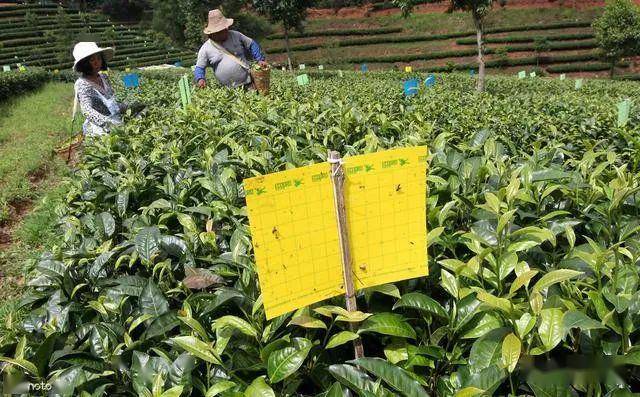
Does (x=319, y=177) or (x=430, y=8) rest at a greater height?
(x=430, y=8)

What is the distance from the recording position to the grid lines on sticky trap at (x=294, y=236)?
1.14 metres

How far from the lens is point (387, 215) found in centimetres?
128

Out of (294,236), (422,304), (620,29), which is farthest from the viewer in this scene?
(620,29)

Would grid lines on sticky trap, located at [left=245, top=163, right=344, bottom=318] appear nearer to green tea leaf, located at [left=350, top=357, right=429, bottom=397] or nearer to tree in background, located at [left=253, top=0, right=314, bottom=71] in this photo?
green tea leaf, located at [left=350, top=357, right=429, bottom=397]

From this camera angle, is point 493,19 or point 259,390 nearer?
point 259,390

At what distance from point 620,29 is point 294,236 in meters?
27.4

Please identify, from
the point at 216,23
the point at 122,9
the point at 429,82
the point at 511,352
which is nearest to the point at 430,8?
the point at 122,9

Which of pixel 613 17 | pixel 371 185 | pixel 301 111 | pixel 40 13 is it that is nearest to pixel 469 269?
pixel 371 185

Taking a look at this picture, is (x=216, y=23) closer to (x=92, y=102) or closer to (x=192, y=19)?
(x=92, y=102)

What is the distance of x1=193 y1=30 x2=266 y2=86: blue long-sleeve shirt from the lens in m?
6.00

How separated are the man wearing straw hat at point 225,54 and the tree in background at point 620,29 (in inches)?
913

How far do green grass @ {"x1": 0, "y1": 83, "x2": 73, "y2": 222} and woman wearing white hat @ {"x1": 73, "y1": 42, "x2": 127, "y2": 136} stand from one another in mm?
1384

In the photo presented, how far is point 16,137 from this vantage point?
9.27 metres

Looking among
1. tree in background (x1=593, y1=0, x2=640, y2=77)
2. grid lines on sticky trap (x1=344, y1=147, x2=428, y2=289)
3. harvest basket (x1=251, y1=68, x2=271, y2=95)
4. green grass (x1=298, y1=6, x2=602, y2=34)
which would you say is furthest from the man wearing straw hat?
green grass (x1=298, y1=6, x2=602, y2=34)
